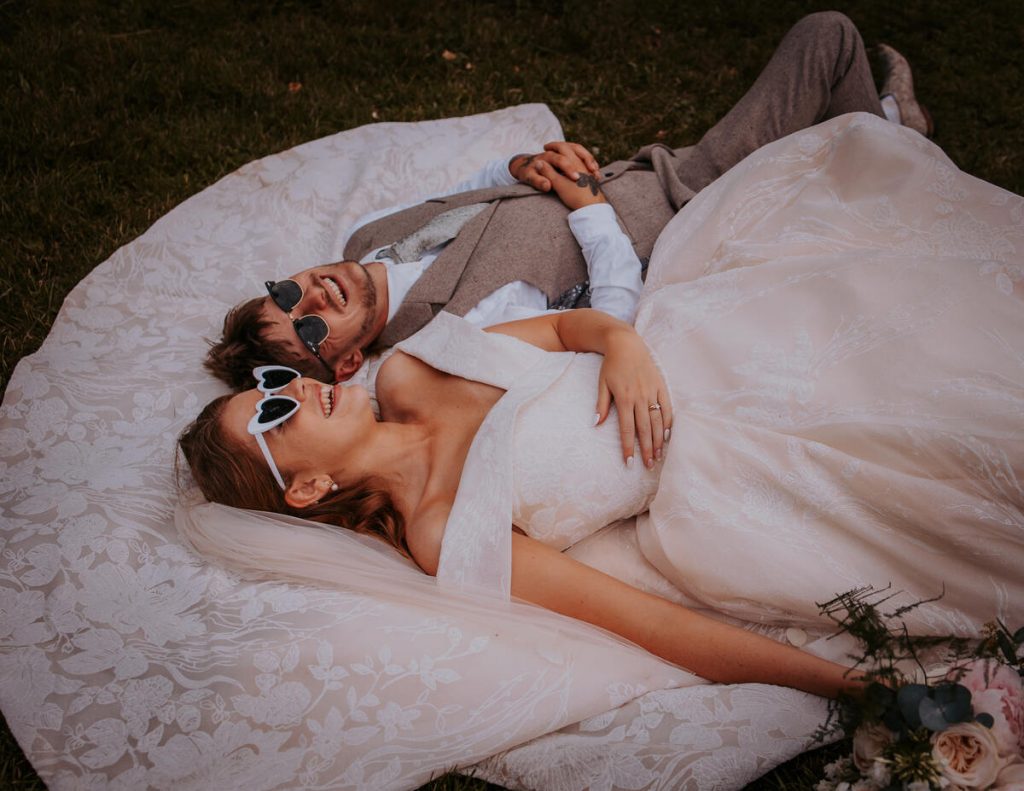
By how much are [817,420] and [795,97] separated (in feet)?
7.82

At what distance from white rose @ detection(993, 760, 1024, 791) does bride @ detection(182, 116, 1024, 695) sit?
697 mm

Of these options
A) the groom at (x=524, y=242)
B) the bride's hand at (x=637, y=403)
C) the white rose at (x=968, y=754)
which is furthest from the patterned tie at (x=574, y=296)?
the white rose at (x=968, y=754)

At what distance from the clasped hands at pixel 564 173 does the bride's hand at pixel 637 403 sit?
1.34m

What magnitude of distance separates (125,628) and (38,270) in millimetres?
2519

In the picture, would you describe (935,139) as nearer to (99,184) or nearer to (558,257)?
(558,257)

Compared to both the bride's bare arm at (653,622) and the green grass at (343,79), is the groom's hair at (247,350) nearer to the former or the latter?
the green grass at (343,79)

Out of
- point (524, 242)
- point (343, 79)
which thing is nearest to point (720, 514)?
point (524, 242)

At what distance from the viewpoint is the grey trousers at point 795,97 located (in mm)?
4059

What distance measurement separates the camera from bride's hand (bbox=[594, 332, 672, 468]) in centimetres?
289

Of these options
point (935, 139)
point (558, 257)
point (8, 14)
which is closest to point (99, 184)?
point (8, 14)

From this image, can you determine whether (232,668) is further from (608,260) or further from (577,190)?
(577,190)

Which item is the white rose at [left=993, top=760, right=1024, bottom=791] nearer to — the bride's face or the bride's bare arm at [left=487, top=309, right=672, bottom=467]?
the bride's bare arm at [left=487, top=309, right=672, bottom=467]

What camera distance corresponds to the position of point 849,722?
1.92 meters

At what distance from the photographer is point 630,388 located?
9.55ft
